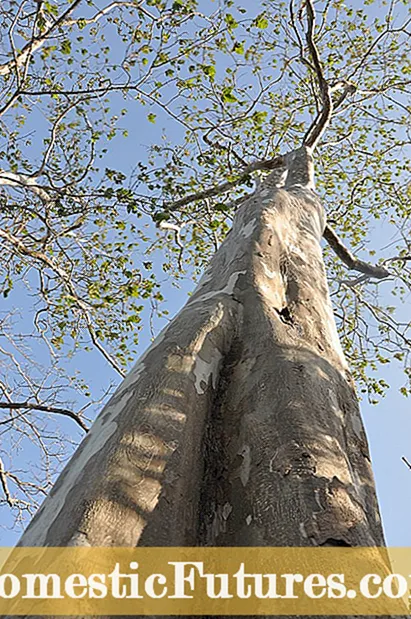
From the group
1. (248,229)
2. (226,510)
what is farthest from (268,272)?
(226,510)

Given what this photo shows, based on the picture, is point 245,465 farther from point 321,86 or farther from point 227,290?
point 321,86

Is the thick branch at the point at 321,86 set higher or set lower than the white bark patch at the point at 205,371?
higher

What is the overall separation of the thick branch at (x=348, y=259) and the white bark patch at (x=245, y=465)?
5222mm

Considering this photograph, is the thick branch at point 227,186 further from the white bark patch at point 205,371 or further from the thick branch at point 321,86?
the white bark patch at point 205,371

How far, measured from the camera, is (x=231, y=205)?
6906 mm

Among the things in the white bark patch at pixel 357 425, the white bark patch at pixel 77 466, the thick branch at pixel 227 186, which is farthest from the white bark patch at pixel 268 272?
the thick branch at pixel 227 186

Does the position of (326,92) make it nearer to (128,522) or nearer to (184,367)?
(184,367)

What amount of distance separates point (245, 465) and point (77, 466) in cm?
47

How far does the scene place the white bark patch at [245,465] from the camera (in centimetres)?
170

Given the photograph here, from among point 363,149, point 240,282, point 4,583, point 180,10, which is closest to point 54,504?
point 4,583

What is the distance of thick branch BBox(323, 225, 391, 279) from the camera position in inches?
269

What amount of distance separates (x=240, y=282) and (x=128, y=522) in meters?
1.42

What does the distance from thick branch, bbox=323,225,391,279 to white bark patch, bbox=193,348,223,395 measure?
4.83 metres

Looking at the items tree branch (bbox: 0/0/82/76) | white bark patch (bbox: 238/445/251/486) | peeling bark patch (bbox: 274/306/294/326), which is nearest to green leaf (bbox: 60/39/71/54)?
tree branch (bbox: 0/0/82/76)
